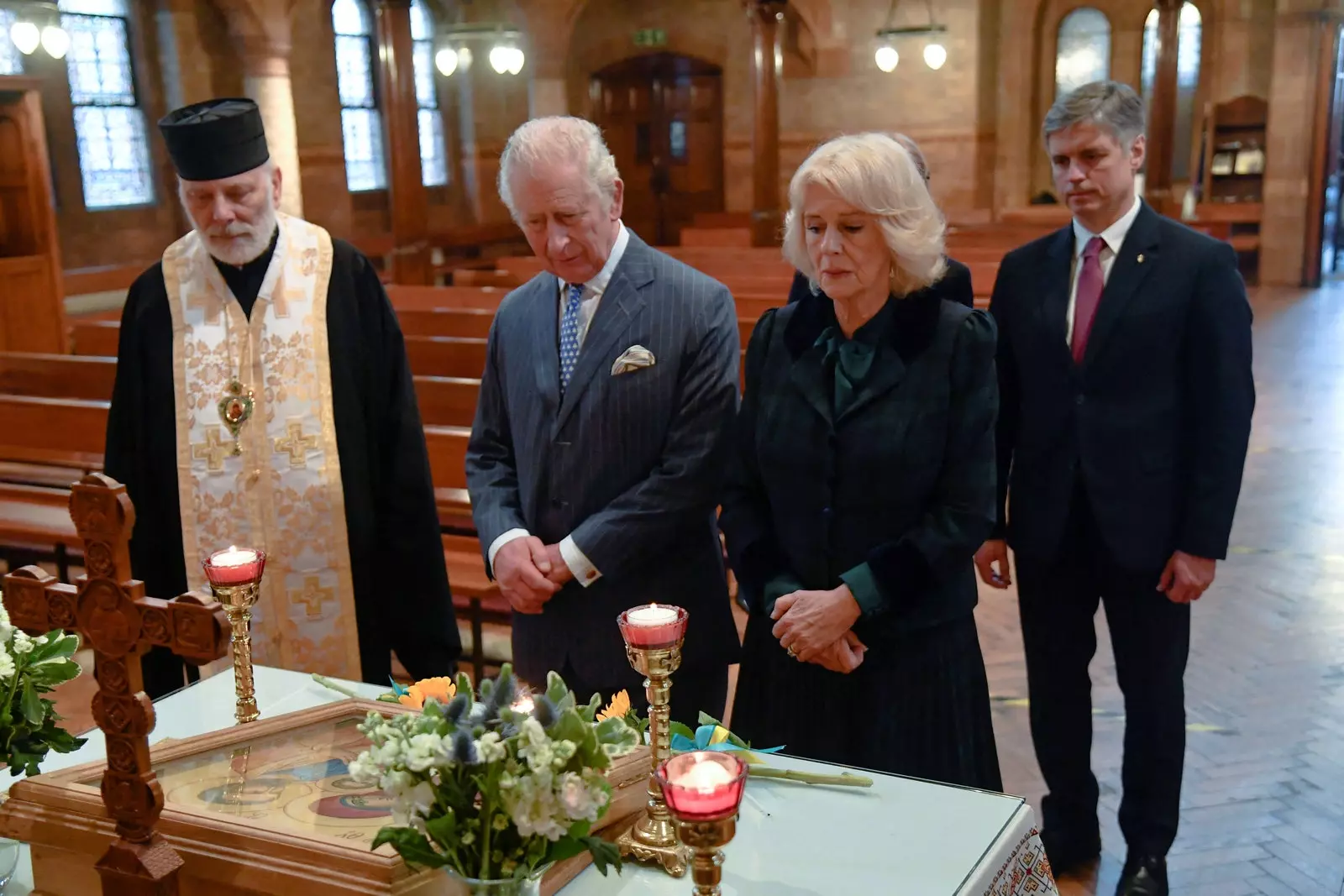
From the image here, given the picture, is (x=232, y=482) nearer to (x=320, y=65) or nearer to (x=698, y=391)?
(x=698, y=391)

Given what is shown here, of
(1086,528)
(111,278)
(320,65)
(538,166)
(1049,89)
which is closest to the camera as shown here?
(538,166)

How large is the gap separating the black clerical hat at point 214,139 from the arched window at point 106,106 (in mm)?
10404

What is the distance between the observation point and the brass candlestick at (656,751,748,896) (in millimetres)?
1115

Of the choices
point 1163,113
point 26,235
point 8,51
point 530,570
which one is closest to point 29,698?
point 530,570

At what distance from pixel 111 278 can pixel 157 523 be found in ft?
31.7

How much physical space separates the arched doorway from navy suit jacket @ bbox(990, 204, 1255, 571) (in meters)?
14.1

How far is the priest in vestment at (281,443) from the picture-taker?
2773 mm

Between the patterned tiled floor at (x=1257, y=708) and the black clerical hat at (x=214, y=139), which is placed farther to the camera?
the patterned tiled floor at (x=1257, y=708)

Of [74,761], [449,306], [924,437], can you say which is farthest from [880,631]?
[449,306]

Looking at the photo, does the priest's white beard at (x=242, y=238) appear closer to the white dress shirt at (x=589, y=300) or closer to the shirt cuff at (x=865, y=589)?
the white dress shirt at (x=589, y=300)

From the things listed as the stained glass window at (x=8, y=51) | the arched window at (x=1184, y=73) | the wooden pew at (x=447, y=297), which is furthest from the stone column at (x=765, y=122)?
the stained glass window at (x=8, y=51)

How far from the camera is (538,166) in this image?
7.14 ft

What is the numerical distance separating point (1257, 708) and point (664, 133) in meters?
13.9

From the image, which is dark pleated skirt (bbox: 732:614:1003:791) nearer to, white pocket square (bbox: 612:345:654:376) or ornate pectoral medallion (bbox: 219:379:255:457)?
white pocket square (bbox: 612:345:654:376)
